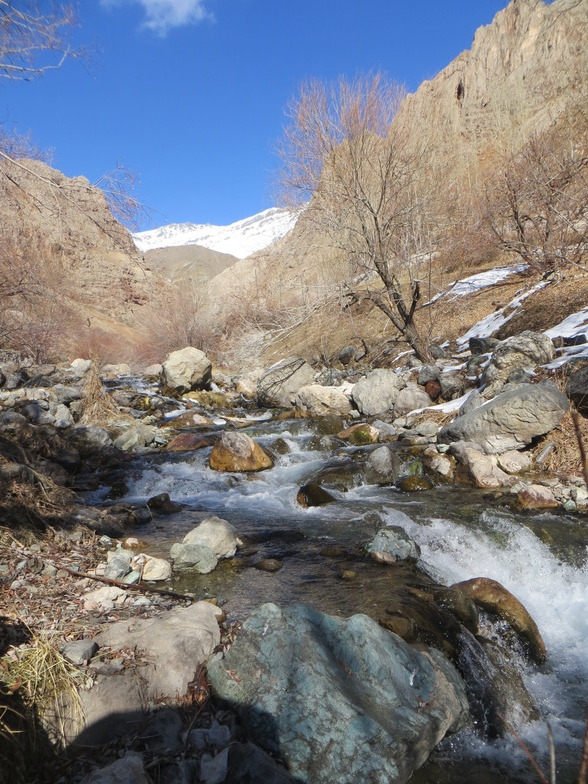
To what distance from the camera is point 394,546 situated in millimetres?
4324

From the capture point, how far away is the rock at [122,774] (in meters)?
1.70

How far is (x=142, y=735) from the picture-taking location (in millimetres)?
2090

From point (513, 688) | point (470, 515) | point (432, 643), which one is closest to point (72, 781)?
point (432, 643)

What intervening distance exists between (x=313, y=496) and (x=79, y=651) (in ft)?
13.1

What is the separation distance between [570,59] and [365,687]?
33749 millimetres

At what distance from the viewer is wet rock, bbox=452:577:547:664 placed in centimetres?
334

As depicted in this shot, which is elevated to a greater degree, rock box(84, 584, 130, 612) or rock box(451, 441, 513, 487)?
rock box(84, 584, 130, 612)

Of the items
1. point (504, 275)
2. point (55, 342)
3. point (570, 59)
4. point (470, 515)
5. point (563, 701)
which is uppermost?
point (570, 59)

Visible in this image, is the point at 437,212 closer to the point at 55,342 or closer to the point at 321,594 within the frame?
the point at 321,594

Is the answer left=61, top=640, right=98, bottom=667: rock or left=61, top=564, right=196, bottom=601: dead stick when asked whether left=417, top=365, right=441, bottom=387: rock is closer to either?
left=61, top=564, right=196, bottom=601: dead stick

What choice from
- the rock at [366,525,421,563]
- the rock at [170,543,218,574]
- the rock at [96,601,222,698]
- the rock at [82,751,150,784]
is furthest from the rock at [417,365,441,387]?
the rock at [82,751,150,784]

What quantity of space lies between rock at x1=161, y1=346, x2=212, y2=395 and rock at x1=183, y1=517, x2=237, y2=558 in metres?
10.2

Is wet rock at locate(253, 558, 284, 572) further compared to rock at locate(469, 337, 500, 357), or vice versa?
rock at locate(469, 337, 500, 357)

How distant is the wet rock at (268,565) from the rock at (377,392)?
5.67m
